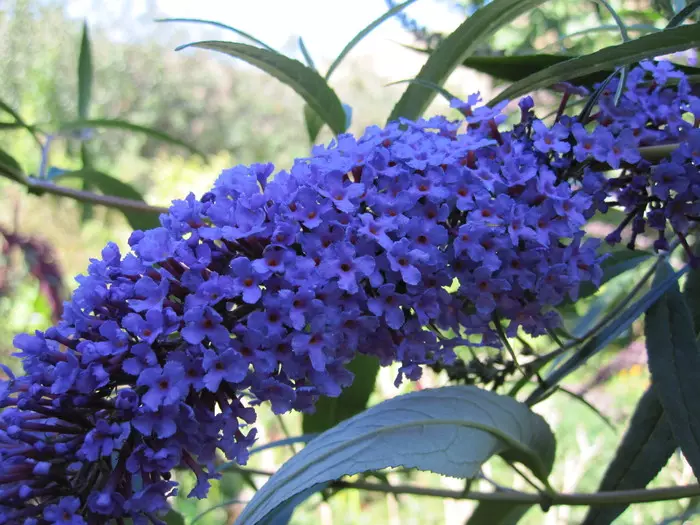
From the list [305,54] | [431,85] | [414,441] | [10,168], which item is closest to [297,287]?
[414,441]

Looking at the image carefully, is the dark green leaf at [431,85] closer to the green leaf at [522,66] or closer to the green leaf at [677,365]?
the green leaf at [522,66]

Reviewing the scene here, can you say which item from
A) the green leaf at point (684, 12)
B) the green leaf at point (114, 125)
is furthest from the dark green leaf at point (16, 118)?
the green leaf at point (684, 12)

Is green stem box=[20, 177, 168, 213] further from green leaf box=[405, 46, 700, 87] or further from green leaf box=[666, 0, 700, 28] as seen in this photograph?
green leaf box=[666, 0, 700, 28]

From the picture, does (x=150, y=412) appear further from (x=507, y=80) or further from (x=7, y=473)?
(x=507, y=80)

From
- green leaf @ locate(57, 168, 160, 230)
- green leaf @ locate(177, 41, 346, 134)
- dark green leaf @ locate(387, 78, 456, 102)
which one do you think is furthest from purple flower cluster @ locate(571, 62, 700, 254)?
green leaf @ locate(57, 168, 160, 230)

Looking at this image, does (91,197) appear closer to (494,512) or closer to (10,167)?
(10,167)

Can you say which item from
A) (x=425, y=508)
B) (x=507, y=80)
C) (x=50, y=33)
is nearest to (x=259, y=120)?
(x=50, y=33)
